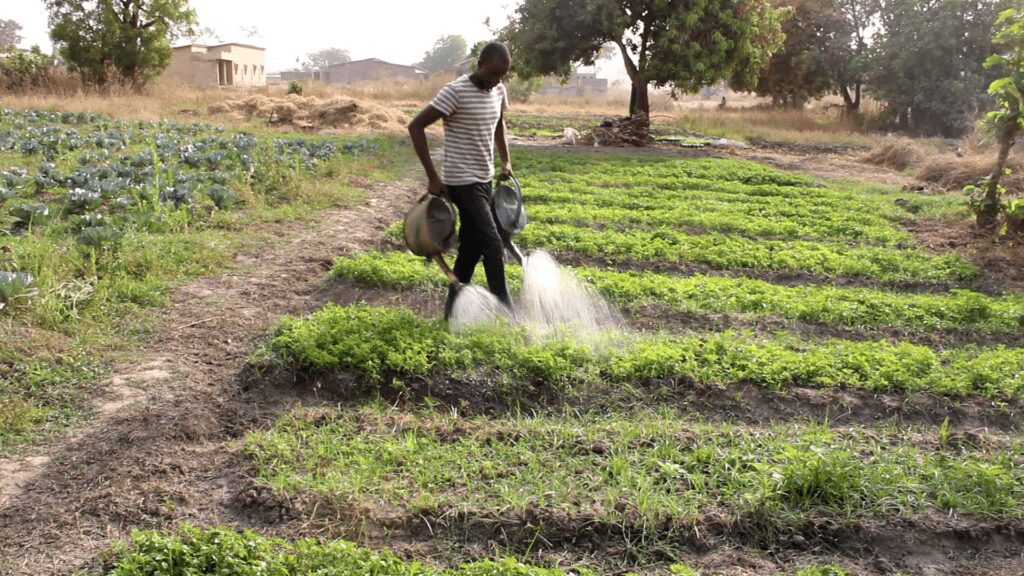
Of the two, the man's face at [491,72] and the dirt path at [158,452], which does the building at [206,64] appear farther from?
the man's face at [491,72]

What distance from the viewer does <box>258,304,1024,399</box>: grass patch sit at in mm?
4992

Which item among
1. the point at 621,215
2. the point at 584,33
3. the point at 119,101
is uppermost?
the point at 584,33

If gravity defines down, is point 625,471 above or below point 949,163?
below

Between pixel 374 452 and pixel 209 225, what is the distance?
570 centimetres

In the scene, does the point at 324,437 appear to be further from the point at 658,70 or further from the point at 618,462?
the point at 658,70

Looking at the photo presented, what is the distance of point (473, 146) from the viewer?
17.0ft

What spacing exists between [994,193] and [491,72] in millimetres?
8611

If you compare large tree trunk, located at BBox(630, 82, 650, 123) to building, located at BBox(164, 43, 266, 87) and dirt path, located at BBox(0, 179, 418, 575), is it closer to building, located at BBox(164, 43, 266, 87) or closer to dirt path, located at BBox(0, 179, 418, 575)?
dirt path, located at BBox(0, 179, 418, 575)

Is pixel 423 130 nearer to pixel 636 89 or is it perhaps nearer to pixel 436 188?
pixel 436 188

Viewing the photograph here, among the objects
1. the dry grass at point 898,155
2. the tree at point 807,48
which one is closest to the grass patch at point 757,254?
the dry grass at point 898,155

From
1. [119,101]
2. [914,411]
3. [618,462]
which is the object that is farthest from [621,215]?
[119,101]

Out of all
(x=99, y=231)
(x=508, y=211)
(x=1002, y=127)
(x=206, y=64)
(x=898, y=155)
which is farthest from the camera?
(x=206, y=64)

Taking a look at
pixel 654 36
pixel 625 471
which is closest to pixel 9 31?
pixel 654 36

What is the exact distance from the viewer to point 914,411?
4.83 metres
